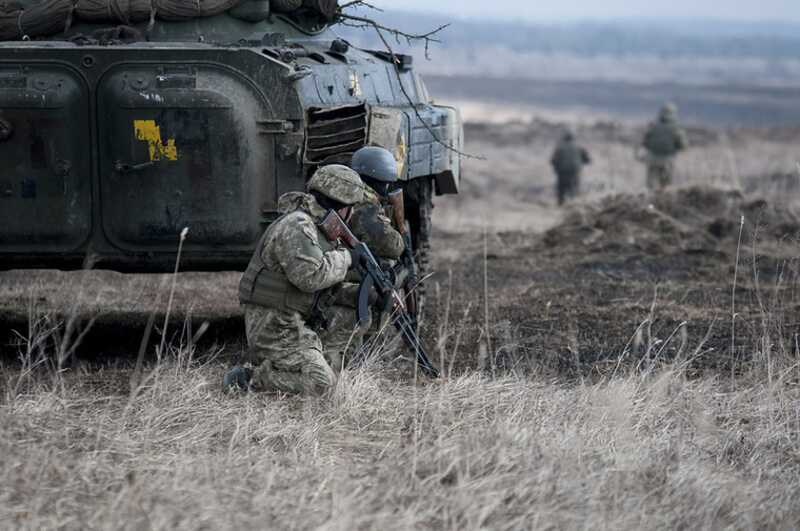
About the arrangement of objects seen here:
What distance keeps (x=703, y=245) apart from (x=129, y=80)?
850cm

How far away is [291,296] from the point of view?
7.93 m

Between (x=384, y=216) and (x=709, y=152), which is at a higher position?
(x=384, y=216)

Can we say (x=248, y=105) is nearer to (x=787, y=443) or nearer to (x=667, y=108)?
(x=787, y=443)

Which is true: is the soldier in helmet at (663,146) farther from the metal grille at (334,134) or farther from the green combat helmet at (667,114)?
the metal grille at (334,134)

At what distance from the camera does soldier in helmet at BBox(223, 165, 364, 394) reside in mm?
7812

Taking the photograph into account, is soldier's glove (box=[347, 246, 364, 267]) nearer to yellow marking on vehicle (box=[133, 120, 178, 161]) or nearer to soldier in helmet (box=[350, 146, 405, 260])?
soldier in helmet (box=[350, 146, 405, 260])

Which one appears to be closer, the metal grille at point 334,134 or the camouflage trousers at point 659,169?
the metal grille at point 334,134

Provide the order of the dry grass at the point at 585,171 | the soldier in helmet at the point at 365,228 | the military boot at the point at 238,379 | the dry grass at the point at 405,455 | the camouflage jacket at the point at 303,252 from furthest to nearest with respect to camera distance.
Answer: the dry grass at the point at 585,171 < the soldier in helmet at the point at 365,228 < the military boot at the point at 238,379 < the camouflage jacket at the point at 303,252 < the dry grass at the point at 405,455

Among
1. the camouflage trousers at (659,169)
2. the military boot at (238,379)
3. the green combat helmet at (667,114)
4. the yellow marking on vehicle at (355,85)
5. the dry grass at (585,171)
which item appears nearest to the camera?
the military boot at (238,379)

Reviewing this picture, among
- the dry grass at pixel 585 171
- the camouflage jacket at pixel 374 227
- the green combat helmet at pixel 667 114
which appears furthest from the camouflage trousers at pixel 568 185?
the camouflage jacket at pixel 374 227

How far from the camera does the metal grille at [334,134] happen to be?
8.89 metres

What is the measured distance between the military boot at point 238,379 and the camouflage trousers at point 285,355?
0.05 metres

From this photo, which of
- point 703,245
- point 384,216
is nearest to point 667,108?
point 703,245

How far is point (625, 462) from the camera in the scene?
650 cm
